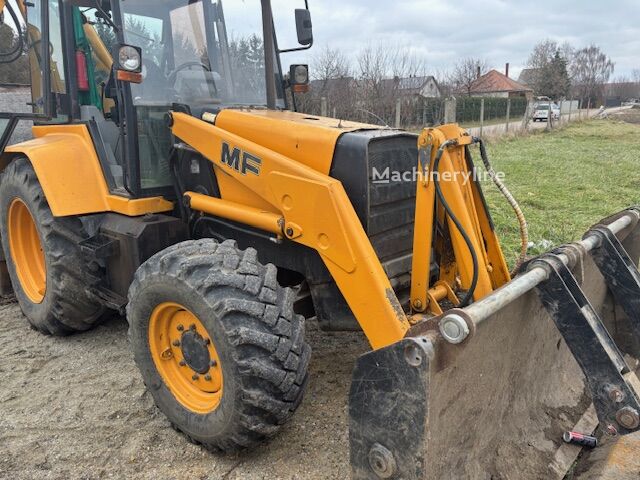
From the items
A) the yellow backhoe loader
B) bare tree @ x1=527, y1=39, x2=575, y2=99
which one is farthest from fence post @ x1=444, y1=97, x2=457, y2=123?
bare tree @ x1=527, y1=39, x2=575, y2=99

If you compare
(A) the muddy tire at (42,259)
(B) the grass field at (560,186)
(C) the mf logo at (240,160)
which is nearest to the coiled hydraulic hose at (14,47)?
(A) the muddy tire at (42,259)

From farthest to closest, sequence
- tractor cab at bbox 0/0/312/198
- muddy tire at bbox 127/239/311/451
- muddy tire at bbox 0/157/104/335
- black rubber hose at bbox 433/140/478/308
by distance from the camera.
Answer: muddy tire at bbox 0/157/104/335
tractor cab at bbox 0/0/312/198
black rubber hose at bbox 433/140/478/308
muddy tire at bbox 127/239/311/451

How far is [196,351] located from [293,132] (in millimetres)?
1249

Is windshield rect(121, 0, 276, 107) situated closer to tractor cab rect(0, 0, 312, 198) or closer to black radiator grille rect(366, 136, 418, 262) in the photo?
tractor cab rect(0, 0, 312, 198)

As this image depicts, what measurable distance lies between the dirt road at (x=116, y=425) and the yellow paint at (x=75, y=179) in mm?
1085

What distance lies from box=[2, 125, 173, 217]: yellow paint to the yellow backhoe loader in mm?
13

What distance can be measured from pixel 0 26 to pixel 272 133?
9.72 ft

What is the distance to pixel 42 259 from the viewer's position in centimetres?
439

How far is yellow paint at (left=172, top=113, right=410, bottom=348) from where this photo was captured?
2.47m

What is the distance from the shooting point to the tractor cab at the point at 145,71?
334 cm

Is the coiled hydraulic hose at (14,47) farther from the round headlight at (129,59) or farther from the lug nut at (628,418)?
the lug nut at (628,418)

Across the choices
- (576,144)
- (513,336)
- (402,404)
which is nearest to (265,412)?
(402,404)

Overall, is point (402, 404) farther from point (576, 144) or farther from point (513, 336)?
point (576, 144)

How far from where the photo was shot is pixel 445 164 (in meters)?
2.61
